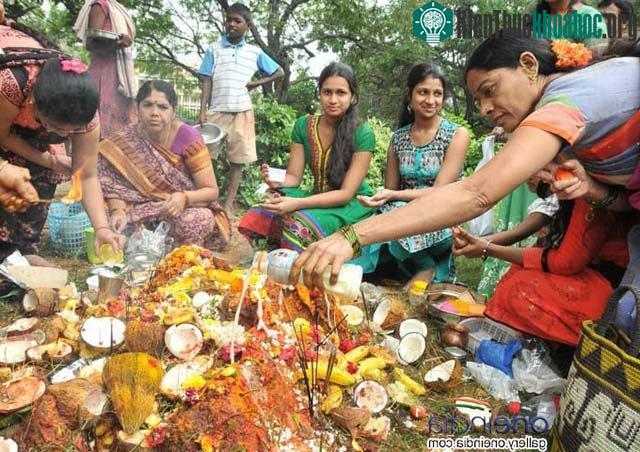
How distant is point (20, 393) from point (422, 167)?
3.08 m

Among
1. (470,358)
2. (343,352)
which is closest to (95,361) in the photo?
(343,352)

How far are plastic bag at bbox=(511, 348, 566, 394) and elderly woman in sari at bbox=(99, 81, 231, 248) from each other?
2.98 m

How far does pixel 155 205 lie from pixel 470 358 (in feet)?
9.99

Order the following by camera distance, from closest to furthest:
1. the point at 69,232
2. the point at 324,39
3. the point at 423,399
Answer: the point at 423,399, the point at 69,232, the point at 324,39

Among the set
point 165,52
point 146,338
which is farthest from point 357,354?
point 165,52

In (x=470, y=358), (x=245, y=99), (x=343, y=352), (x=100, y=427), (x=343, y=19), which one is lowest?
(x=470, y=358)

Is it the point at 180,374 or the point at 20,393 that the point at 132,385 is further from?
the point at 20,393

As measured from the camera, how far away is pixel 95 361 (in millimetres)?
2193

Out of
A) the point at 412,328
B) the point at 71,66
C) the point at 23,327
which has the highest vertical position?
the point at 71,66

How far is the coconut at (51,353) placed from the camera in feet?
7.38

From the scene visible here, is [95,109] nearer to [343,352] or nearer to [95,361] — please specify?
[95,361]

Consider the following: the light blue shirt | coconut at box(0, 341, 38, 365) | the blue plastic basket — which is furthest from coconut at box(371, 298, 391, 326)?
the light blue shirt

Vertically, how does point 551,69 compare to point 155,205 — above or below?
above

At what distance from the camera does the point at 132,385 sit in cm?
180
